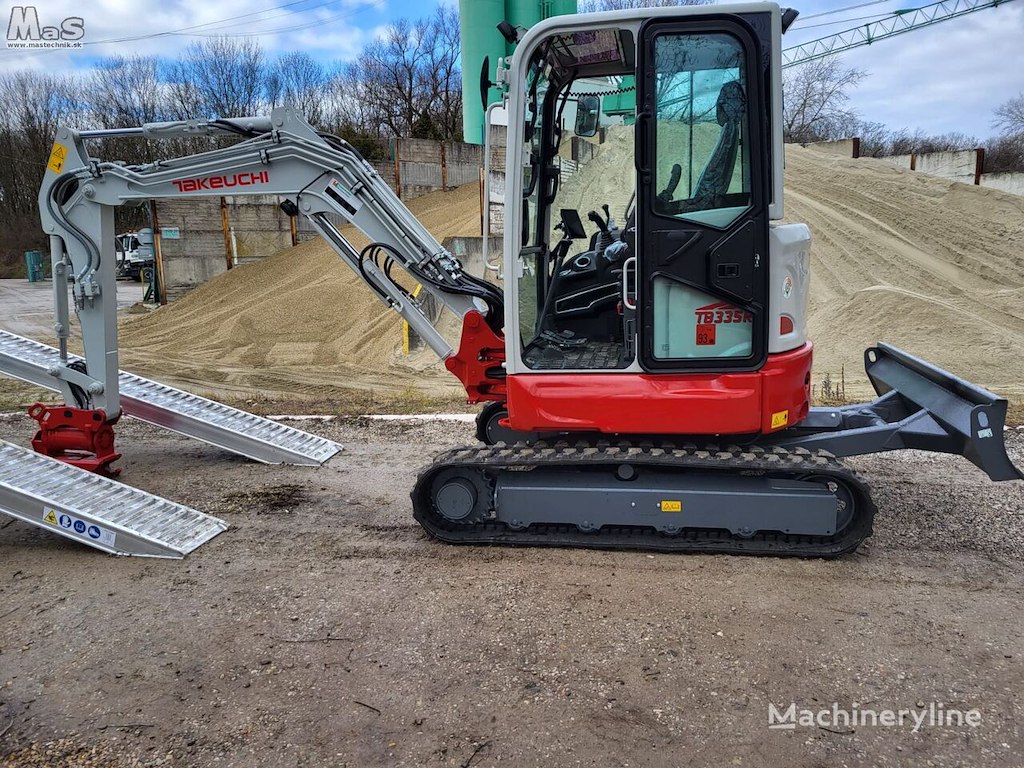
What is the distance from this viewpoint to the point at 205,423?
6.13 m

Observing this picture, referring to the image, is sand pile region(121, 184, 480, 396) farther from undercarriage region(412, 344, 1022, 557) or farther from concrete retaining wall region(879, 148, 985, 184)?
concrete retaining wall region(879, 148, 985, 184)

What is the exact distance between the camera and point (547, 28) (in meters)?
3.79

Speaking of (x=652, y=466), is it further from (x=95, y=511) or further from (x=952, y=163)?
(x=952, y=163)

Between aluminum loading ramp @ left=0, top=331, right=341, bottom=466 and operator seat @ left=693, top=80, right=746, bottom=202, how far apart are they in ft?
12.5

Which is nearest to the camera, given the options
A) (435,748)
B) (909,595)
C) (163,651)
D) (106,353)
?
(435,748)

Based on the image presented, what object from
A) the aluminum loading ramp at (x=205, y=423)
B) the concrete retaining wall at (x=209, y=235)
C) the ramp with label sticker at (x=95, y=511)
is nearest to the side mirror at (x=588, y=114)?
the aluminum loading ramp at (x=205, y=423)

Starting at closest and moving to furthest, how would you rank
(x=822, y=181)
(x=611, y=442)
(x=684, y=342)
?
(x=684, y=342) < (x=611, y=442) < (x=822, y=181)

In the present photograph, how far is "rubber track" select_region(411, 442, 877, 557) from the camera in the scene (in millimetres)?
3932

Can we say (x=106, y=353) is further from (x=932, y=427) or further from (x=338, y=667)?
(x=932, y=427)

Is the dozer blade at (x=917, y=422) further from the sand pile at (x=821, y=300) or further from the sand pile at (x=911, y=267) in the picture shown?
the sand pile at (x=911, y=267)

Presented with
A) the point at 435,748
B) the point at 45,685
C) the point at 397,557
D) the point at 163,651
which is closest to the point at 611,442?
the point at 397,557

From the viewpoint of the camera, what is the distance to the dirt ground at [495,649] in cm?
269

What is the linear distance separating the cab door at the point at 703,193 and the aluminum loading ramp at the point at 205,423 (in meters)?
3.46

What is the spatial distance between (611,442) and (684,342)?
71cm
